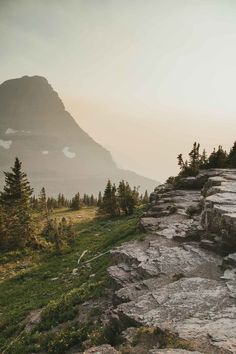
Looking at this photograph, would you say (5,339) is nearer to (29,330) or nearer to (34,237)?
(29,330)

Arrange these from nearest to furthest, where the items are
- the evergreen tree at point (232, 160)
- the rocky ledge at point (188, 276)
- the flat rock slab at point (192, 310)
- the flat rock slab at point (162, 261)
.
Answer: the flat rock slab at point (192, 310) → the rocky ledge at point (188, 276) → the flat rock slab at point (162, 261) → the evergreen tree at point (232, 160)

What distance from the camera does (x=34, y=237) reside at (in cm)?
5188

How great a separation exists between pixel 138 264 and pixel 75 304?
4777mm

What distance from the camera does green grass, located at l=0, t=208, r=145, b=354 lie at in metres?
19.2

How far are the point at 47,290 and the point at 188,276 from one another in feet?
50.2

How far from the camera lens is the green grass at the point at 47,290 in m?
19.2

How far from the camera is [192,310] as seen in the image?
49.9 ft

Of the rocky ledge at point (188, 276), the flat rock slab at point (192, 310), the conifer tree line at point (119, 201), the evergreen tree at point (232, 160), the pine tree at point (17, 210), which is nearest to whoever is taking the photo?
the flat rock slab at point (192, 310)

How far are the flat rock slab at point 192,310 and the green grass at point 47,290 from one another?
13.4ft

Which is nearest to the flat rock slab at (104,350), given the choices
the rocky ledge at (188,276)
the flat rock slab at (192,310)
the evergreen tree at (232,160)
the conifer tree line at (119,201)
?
the rocky ledge at (188,276)

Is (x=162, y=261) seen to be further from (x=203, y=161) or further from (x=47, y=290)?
(x=203, y=161)

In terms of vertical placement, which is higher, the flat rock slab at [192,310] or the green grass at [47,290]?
→ the flat rock slab at [192,310]

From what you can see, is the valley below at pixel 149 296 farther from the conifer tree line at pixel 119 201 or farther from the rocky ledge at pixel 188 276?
the conifer tree line at pixel 119 201

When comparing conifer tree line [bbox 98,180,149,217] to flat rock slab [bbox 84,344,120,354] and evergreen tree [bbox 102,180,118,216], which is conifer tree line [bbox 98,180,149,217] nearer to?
evergreen tree [bbox 102,180,118,216]
